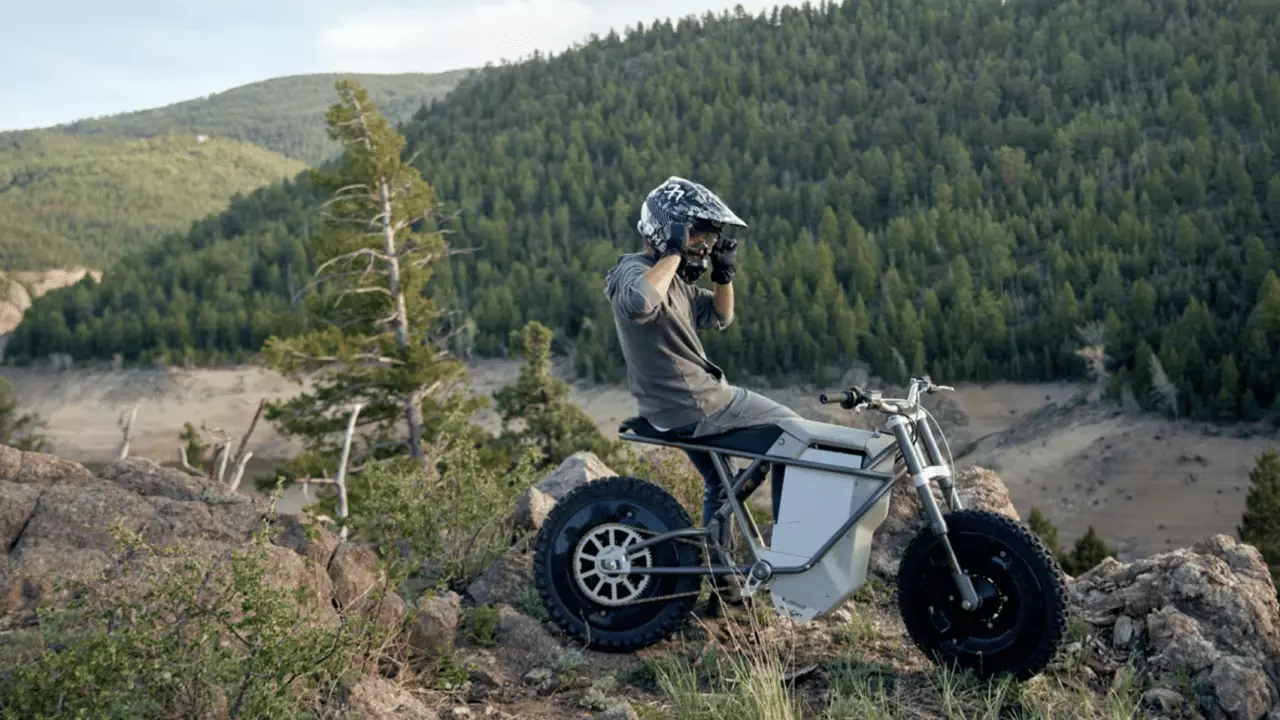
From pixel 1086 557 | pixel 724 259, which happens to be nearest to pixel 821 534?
pixel 724 259

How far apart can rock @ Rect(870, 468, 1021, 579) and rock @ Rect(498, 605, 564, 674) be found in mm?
2034

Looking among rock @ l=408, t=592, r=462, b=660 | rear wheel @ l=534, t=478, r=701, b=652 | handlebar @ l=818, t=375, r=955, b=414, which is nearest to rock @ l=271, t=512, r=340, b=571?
rock @ l=408, t=592, r=462, b=660

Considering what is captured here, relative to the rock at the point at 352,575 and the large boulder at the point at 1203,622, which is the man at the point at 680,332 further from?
the large boulder at the point at 1203,622

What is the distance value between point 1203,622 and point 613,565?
8.57 ft

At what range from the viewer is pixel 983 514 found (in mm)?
4184

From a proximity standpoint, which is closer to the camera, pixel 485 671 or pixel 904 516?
pixel 485 671

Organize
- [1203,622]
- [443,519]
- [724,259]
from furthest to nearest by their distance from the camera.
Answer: [443,519]
[1203,622]
[724,259]

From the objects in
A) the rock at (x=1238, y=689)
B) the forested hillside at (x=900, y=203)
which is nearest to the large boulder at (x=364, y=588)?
the rock at (x=1238, y=689)

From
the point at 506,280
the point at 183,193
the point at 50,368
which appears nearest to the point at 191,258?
the point at 50,368

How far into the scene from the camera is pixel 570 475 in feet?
27.0

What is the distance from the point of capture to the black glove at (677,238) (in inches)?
174

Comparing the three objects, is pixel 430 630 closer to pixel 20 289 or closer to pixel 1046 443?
pixel 1046 443

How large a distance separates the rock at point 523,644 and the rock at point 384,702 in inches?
29.8

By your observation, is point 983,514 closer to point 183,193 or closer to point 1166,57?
point 1166,57
